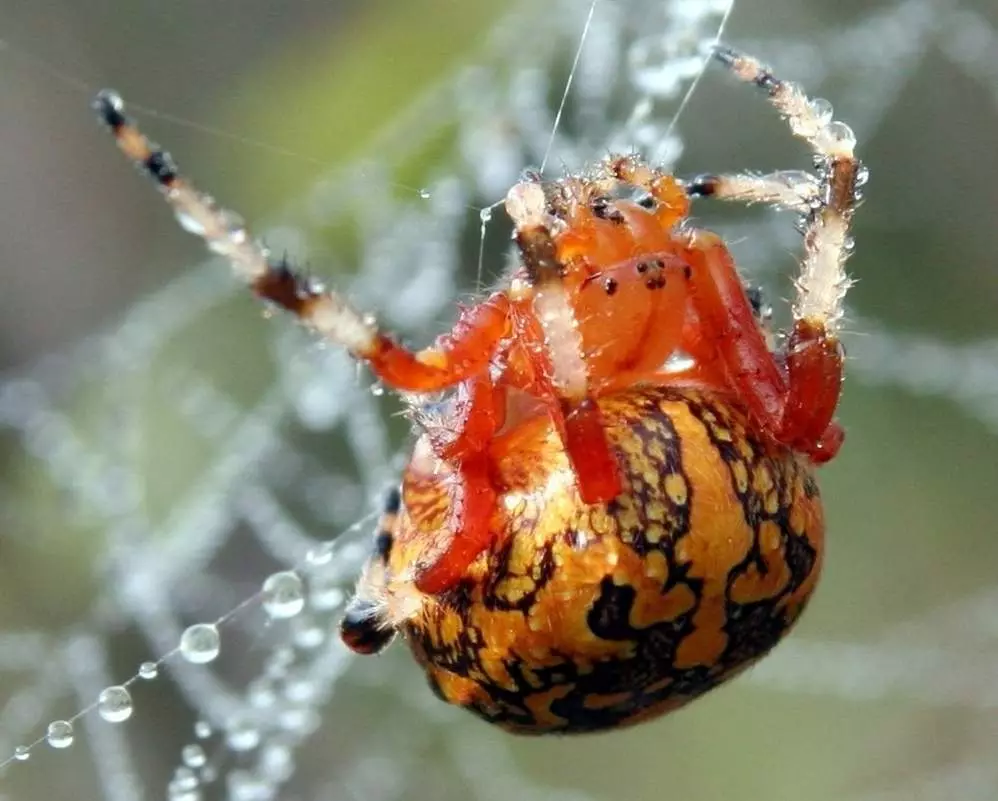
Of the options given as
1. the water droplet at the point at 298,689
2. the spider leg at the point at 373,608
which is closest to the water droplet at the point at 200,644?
the spider leg at the point at 373,608

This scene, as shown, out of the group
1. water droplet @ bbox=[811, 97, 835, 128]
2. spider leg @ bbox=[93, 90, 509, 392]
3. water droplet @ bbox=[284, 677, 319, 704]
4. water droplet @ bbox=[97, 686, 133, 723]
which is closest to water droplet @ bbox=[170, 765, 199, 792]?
water droplet @ bbox=[284, 677, 319, 704]

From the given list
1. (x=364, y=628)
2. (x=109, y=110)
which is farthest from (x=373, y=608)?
(x=109, y=110)

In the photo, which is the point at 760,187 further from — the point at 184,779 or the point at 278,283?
the point at 184,779

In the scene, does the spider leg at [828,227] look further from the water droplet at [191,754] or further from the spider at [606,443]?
the water droplet at [191,754]

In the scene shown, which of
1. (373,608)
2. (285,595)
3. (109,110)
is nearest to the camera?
(109,110)

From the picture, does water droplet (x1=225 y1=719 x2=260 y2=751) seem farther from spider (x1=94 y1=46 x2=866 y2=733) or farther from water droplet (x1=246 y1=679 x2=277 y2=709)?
spider (x1=94 y1=46 x2=866 y2=733)

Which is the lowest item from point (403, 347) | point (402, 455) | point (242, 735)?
point (403, 347)

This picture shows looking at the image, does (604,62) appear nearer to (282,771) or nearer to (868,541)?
(868,541)
